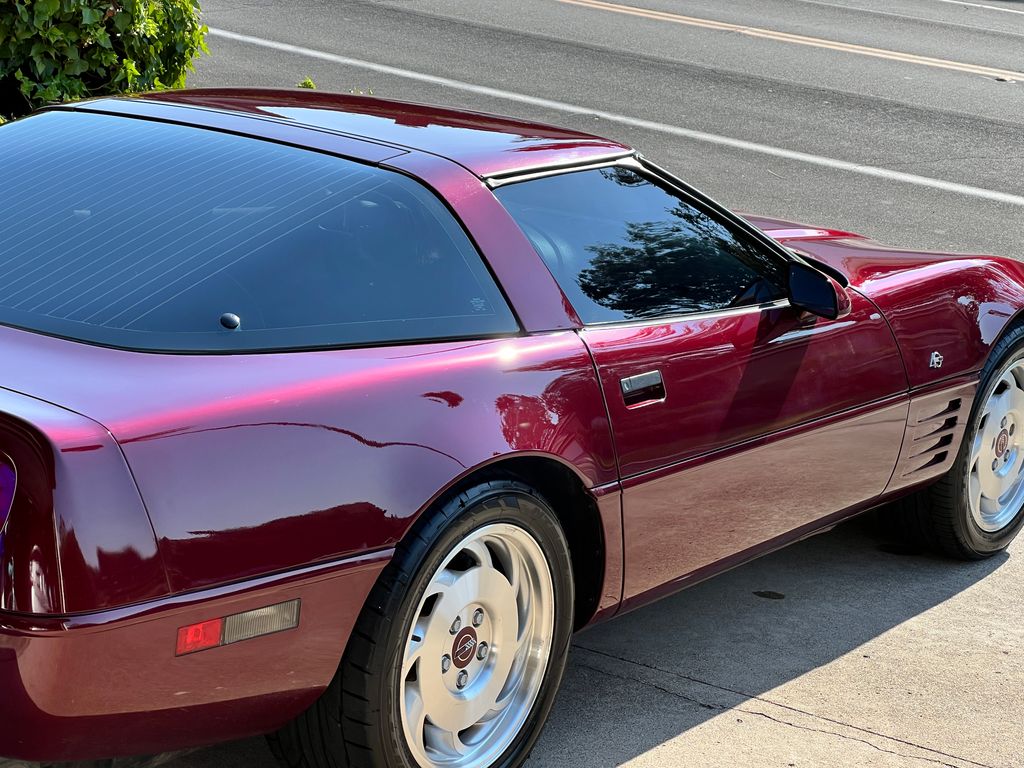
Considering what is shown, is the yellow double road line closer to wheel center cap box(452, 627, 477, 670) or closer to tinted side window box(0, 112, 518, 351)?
tinted side window box(0, 112, 518, 351)

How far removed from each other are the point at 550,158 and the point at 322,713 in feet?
5.06

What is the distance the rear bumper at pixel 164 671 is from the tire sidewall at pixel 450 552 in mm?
119

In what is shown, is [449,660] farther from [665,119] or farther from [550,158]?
[665,119]

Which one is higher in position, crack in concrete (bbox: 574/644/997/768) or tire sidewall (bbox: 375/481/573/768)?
tire sidewall (bbox: 375/481/573/768)

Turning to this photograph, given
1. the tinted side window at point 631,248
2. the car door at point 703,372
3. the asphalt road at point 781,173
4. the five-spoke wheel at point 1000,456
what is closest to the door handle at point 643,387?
the car door at point 703,372

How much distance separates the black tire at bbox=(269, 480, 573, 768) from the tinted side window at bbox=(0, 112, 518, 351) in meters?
0.40

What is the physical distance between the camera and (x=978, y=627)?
14.9 feet

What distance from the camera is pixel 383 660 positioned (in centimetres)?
288

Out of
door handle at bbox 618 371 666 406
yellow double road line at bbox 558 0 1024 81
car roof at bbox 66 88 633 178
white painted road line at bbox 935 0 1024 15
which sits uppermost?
white painted road line at bbox 935 0 1024 15

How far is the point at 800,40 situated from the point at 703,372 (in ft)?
45.3

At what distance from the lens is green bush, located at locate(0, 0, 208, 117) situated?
6.29m

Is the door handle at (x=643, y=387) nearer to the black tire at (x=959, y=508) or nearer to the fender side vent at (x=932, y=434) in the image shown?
the fender side vent at (x=932, y=434)

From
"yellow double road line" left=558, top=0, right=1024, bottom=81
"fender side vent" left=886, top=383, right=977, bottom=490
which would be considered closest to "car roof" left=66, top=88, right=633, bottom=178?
"fender side vent" left=886, top=383, right=977, bottom=490

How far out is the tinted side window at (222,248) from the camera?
2.91 m
